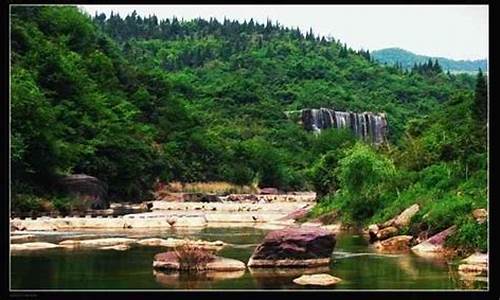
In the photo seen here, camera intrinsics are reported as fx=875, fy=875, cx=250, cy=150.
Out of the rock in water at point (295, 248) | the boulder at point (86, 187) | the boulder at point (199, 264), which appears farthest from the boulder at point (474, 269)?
the boulder at point (86, 187)

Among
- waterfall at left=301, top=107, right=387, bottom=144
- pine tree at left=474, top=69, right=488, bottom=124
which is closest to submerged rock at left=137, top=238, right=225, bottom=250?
waterfall at left=301, top=107, right=387, bottom=144

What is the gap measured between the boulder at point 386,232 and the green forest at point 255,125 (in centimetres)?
11

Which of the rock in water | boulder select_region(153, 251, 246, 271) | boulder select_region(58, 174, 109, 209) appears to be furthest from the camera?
boulder select_region(58, 174, 109, 209)

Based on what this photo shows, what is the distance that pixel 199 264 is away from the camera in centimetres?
550

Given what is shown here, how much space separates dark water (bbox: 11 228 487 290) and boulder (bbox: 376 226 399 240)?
129mm

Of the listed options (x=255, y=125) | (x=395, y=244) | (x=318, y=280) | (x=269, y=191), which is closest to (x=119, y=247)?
(x=269, y=191)

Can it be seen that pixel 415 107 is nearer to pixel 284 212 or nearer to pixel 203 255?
pixel 284 212

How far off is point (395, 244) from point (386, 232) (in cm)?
40

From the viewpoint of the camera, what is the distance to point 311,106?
5.73 m

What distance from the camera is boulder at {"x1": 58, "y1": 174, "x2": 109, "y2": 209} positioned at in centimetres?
566

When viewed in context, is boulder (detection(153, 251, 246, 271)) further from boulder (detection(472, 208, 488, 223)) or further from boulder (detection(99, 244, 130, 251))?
boulder (detection(472, 208, 488, 223))

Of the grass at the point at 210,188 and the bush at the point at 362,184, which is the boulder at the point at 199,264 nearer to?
the grass at the point at 210,188

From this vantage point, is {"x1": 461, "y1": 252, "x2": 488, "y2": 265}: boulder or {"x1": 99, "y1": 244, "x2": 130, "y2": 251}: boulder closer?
{"x1": 461, "y1": 252, "x2": 488, "y2": 265}: boulder
